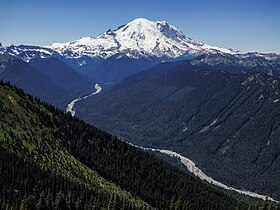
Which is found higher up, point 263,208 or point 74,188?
point 263,208

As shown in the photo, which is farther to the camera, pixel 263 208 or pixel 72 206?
pixel 263 208

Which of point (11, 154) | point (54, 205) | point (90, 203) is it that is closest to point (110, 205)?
point (90, 203)

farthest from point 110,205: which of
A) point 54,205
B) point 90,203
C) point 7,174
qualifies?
point 7,174

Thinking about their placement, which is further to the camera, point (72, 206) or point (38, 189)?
point (38, 189)

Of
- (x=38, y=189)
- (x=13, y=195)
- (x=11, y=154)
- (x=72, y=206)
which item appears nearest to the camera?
(x=72, y=206)

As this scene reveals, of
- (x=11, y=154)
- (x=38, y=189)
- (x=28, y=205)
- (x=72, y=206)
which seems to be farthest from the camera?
(x=11, y=154)

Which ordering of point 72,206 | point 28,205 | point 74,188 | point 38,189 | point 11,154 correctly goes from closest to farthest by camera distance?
point 28,205 < point 72,206 < point 38,189 < point 74,188 < point 11,154

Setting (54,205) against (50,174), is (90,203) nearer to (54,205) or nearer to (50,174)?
(54,205)

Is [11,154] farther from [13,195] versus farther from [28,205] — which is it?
[28,205]

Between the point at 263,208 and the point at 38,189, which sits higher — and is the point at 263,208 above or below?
above
